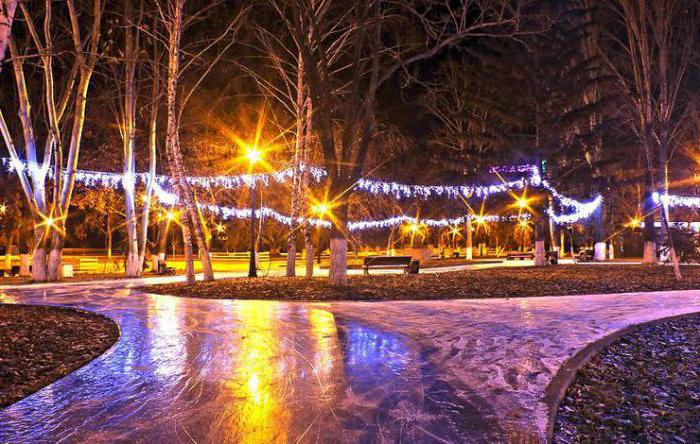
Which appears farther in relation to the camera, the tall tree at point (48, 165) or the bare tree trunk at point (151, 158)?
the bare tree trunk at point (151, 158)

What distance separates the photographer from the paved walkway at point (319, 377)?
455 centimetres

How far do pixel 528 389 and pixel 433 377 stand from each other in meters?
1.01

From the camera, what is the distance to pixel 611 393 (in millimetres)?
5715

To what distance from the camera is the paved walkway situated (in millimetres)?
4551

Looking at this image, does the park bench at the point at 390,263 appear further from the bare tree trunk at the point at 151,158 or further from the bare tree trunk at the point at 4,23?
the bare tree trunk at the point at 4,23

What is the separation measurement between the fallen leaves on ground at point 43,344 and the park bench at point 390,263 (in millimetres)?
12158

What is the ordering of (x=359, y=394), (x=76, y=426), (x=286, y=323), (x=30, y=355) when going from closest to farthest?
1. (x=76, y=426)
2. (x=359, y=394)
3. (x=30, y=355)
4. (x=286, y=323)

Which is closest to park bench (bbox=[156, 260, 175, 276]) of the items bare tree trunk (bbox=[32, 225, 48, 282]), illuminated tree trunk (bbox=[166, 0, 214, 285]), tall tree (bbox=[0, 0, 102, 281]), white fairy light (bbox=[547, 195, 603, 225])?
tall tree (bbox=[0, 0, 102, 281])

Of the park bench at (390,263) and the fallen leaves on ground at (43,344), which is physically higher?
the park bench at (390,263)

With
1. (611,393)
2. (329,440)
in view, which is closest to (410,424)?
(329,440)

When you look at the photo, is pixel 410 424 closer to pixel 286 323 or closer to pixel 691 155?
pixel 286 323

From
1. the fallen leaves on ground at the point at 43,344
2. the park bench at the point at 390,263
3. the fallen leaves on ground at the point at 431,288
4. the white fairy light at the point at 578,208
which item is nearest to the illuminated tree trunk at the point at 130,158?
the fallen leaves on ground at the point at 431,288

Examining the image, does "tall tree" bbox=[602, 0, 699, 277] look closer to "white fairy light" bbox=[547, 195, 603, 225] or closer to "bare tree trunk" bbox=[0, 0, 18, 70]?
"white fairy light" bbox=[547, 195, 603, 225]

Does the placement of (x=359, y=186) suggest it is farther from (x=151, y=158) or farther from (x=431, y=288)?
(x=431, y=288)
